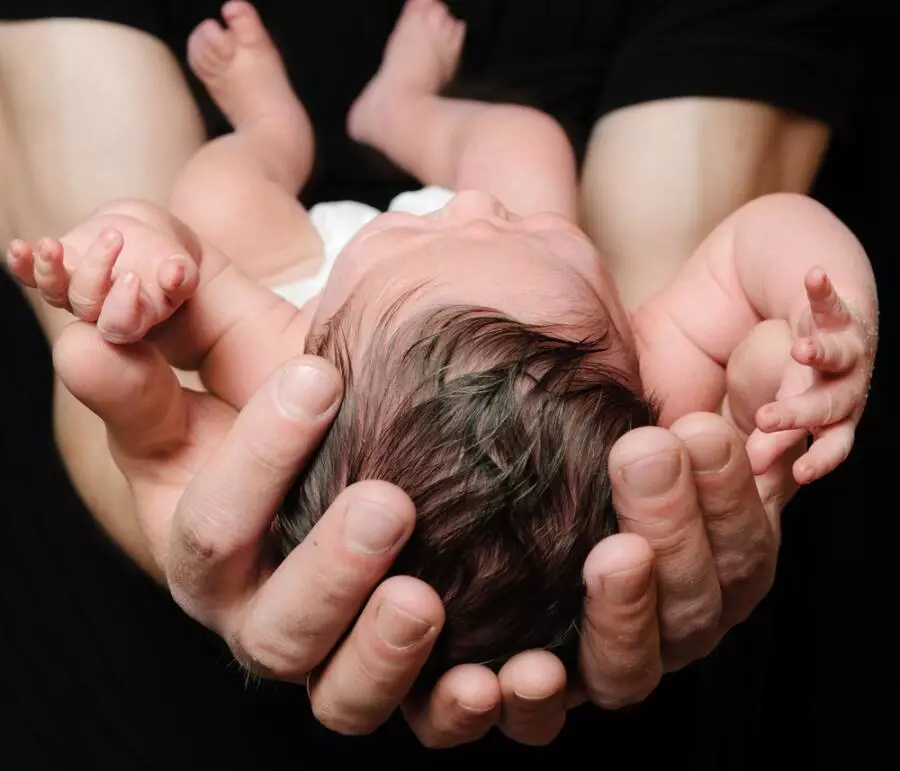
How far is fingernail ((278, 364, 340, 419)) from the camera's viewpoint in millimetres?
452

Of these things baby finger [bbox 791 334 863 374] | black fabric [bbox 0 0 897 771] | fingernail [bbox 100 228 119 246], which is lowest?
black fabric [bbox 0 0 897 771]

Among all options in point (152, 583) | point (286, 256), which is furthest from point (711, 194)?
point (152, 583)

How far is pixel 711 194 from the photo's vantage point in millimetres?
827

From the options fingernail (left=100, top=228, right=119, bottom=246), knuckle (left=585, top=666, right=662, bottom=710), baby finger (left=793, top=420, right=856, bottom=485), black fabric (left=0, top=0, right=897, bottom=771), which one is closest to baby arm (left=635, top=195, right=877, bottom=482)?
baby finger (left=793, top=420, right=856, bottom=485)

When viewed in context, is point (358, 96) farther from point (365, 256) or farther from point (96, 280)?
point (96, 280)

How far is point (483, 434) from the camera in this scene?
497 millimetres

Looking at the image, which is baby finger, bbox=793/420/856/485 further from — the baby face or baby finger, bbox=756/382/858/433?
the baby face

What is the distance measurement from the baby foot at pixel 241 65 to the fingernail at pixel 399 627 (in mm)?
577

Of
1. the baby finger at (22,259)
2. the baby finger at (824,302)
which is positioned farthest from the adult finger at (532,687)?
the baby finger at (22,259)

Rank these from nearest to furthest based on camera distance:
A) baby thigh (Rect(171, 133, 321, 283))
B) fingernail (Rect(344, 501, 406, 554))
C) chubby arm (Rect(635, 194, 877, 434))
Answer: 1. fingernail (Rect(344, 501, 406, 554))
2. chubby arm (Rect(635, 194, 877, 434))
3. baby thigh (Rect(171, 133, 321, 283))

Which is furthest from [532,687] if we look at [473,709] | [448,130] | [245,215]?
[448,130]

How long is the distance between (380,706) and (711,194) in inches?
21.0

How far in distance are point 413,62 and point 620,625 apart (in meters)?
0.64

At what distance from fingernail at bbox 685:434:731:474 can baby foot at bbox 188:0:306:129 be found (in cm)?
58
